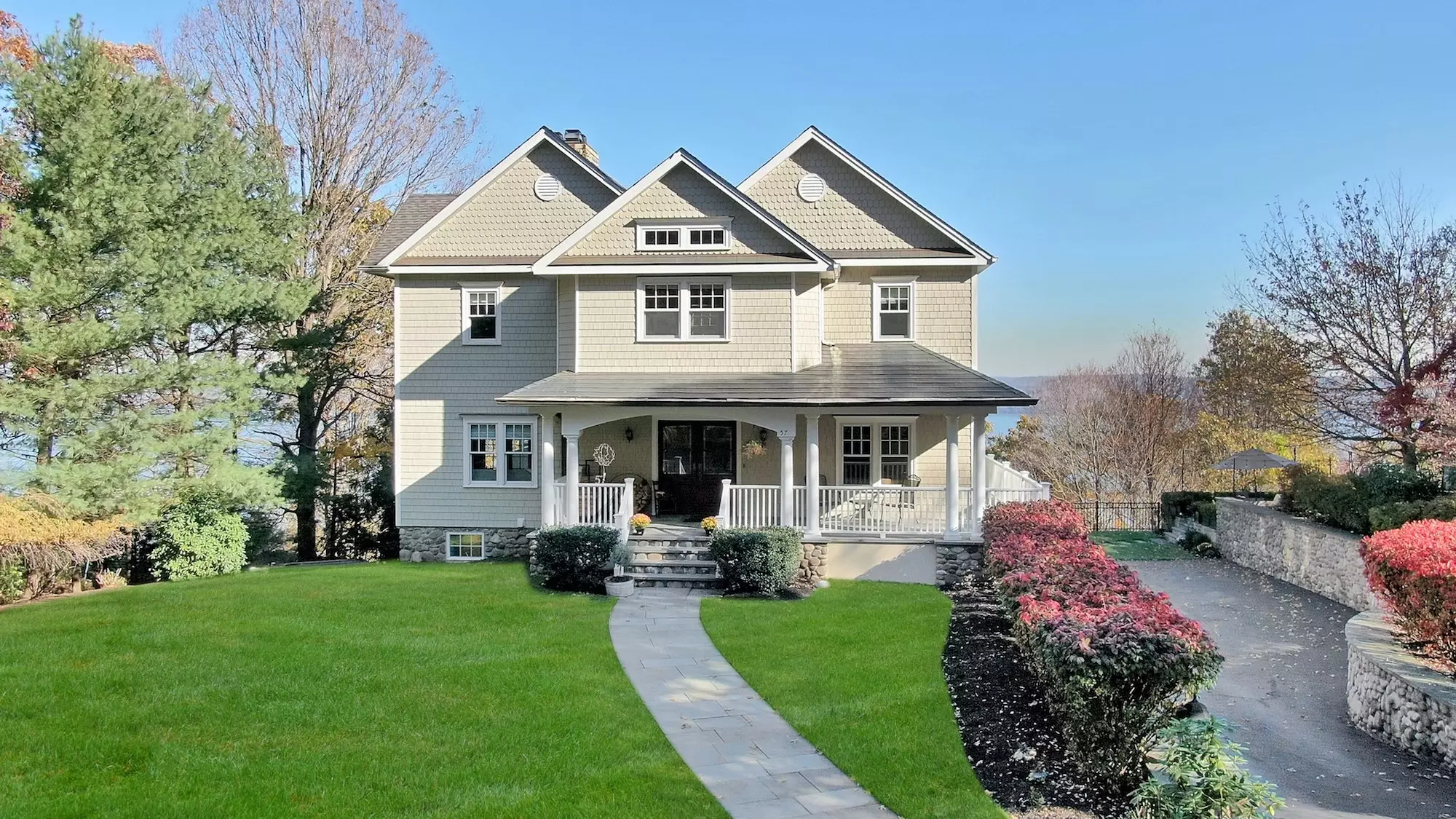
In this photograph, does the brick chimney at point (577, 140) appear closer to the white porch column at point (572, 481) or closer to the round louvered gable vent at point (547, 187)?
the round louvered gable vent at point (547, 187)

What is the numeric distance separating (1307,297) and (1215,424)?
36.5 ft

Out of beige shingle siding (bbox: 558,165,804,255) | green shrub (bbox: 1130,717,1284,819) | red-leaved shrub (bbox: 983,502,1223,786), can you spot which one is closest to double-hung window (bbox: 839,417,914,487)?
beige shingle siding (bbox: 558,165,804,255)

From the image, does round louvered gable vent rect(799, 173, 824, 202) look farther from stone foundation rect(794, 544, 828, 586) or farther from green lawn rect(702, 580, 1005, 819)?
green lawn rect(702, 580, 1005, 819)

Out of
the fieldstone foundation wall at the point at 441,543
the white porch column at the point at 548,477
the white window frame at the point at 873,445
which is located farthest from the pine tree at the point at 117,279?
the white window frame at the point at 873,445

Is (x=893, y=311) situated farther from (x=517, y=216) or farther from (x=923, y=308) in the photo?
(x=517, y=216)

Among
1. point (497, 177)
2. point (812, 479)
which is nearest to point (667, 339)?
point (812, 479)

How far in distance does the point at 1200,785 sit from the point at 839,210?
15.0 meters

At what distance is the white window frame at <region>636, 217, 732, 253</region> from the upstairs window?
3879mm

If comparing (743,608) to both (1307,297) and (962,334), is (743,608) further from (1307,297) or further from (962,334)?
(1307,297)

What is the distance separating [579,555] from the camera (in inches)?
570

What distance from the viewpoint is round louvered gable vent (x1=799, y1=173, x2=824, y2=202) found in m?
18.8

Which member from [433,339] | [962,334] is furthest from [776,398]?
[433,339]

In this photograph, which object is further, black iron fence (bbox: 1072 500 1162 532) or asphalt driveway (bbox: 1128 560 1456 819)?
black iron fence (bbox: 1072 500 1162 532)

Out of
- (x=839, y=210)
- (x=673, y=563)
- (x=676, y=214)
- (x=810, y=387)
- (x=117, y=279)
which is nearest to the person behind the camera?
(x=673, y=563)
